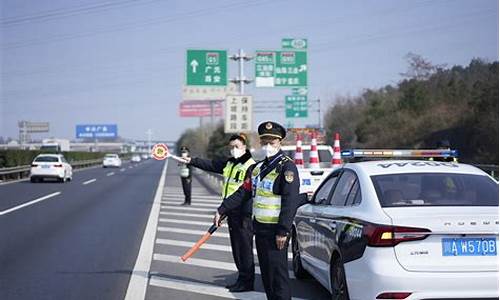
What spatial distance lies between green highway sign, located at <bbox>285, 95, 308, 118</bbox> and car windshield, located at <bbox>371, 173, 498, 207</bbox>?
115 ft

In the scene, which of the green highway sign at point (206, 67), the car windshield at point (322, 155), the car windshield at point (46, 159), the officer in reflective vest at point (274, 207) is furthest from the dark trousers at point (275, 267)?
the car windshield at point (46, 159)

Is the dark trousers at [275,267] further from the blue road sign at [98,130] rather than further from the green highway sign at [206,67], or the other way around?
the blue road sign at [98,130]

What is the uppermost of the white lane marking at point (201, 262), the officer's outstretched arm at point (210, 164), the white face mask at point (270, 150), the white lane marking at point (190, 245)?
the white face mask at point (270, 150)

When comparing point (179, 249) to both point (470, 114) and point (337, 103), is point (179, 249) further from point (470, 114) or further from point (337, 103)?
point (337, 103)

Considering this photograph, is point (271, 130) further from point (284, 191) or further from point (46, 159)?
point (46, 159)

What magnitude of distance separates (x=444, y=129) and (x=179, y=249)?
34.5 m

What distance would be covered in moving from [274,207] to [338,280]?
945mm

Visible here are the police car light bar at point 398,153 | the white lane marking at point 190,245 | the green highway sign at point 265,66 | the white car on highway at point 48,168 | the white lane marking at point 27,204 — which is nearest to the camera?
the police car light bar at point 398,153

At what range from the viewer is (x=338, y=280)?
5914 mm

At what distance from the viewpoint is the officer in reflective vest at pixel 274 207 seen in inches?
220

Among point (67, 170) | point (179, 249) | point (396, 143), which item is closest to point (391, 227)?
point (179, 249)

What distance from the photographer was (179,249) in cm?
1068

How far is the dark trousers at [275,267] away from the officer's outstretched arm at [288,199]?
197 mm

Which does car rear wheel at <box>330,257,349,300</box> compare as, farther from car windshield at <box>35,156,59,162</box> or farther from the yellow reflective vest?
car windshield at <box>35,156,59,162</box>
